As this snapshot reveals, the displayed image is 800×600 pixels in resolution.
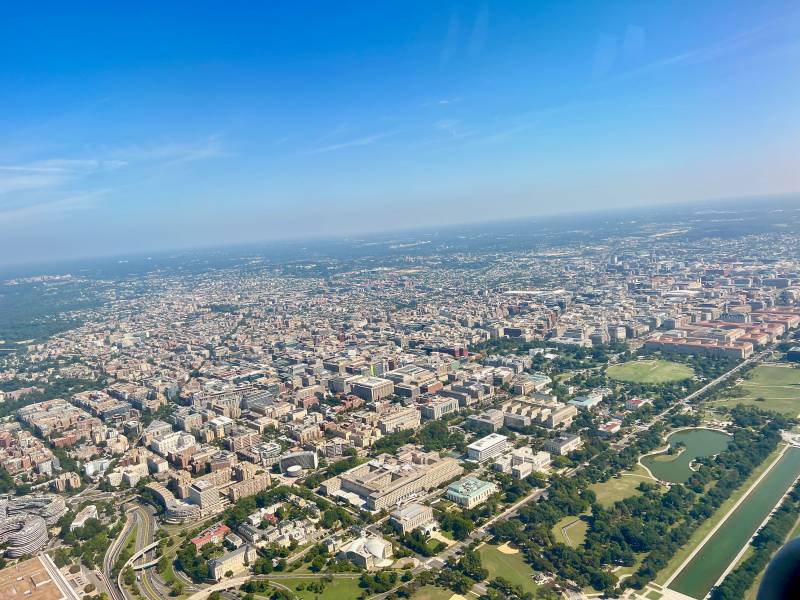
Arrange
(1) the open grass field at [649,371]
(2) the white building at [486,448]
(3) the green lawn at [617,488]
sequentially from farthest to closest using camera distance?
(1) the open grass field at [649,371] < (2) the white building at [486,448] < (3) the green lawn at [617,488]

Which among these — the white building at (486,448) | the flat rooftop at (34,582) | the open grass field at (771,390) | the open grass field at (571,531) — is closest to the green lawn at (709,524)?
the open grass field at (571,531)

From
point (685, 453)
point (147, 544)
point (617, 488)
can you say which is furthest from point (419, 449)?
point (147, 544)

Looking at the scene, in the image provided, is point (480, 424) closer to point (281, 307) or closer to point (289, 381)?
point (289, 381)

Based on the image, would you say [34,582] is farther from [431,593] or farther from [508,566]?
[508,566]

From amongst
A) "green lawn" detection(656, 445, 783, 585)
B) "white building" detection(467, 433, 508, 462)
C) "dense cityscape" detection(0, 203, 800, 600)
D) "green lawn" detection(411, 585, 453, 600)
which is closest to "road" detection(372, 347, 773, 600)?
"dense cityscape" detection(0, 203, 800, 600)

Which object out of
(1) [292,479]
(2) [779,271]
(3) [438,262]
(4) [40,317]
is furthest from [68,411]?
(3) [438,262]

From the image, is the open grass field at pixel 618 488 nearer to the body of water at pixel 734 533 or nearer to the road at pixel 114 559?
the body of water at pixel 734 533

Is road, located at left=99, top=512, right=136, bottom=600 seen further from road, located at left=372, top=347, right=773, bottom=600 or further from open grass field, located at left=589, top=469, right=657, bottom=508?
open grass field, located at left=589, top=469, right=657, bottom=508
